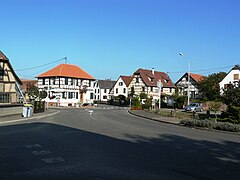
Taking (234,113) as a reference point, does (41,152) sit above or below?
below

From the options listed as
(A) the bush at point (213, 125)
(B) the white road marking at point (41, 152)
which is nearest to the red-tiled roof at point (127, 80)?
(A) the bush at point (213, 125)

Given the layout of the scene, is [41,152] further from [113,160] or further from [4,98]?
[4,98]

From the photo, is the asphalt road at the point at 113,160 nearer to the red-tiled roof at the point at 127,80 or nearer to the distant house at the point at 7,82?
the distant house at the point at 7,82

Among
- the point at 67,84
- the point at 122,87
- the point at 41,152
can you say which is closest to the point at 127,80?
the point at 122,87

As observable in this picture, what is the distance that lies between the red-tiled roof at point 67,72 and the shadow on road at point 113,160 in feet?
190

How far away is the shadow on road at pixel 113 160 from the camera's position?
6980 millimetres

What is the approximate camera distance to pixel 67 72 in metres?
70.1

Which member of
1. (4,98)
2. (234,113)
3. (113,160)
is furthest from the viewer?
(4,98)

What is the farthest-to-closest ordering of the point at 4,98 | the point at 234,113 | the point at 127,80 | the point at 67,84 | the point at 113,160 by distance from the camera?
the point at 127,80 → the point at 67,84 → the point at 4,98 → the point at 234,113 → the point at 113,160

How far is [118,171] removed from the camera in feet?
23.7

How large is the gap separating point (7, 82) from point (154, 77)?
46080 mm

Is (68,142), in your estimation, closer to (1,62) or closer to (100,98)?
(1,62)

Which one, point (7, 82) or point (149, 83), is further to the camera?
point (149, 83)

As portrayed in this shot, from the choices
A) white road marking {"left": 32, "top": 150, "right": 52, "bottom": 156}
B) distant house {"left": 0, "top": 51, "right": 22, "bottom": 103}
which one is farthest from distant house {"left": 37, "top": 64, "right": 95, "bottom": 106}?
white road marking {"left": 32, "top": 150, "right": 52, "bottom": 156}
